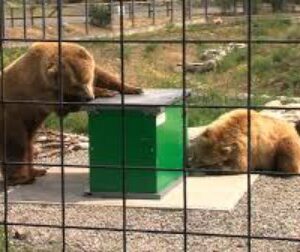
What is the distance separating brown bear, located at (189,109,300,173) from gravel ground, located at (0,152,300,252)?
465mm

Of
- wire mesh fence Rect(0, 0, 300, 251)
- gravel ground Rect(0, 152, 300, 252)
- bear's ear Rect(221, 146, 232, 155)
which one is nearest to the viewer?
wire mesh fence Rect(0, 0, 300, 251)

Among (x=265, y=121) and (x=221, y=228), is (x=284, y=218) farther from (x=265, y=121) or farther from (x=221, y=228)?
(x=265, y=121)

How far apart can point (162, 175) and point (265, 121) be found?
1500mm

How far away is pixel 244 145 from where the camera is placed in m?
9.44

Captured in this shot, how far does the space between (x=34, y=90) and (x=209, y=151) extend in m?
1.78

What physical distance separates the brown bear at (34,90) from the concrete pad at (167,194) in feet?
0.83

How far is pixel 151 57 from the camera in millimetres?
23328

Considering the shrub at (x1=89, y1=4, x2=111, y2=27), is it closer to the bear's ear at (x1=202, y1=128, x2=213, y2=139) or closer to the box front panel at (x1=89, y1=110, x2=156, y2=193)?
the bear's ear at (x1=202, y1=128, x2=213, y2=139)

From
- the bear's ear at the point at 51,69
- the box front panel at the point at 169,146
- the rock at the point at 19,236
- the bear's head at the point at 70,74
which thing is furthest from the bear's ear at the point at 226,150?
the rock at the point at 19,236

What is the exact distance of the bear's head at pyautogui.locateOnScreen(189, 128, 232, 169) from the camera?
9398mm

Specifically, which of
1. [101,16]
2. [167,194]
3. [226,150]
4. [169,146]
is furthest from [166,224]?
[101,16]

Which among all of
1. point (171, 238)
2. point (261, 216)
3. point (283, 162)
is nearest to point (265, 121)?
point (283, 162)

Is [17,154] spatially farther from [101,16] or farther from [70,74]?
[101,16]

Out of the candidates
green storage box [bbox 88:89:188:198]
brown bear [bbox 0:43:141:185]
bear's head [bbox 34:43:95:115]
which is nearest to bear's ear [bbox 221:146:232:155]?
green storage box [bbox 88:89:188:198]
